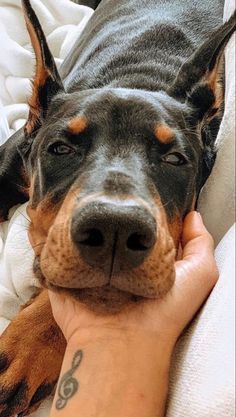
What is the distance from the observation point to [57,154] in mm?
1763

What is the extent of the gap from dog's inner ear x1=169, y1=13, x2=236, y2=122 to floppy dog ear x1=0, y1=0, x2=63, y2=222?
16.0 inches

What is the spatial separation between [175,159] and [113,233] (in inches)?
22.9

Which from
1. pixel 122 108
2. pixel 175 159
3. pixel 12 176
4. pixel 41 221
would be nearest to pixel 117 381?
pixel 41 221

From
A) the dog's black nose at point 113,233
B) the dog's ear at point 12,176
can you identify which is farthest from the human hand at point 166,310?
the dog's ear at point 12,176

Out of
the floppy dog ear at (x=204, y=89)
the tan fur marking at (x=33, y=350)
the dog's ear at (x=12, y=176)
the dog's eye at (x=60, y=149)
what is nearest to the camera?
the tan fur marking at (x=33, y=350)

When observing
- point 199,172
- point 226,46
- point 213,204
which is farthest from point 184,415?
point 226,46

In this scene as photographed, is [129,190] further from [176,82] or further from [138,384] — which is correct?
[176,82]

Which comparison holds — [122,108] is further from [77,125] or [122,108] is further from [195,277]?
[195,277]

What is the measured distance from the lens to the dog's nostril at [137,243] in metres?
1.25

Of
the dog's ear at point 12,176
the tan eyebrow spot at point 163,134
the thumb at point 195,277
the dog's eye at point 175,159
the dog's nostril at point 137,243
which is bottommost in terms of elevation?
the dog's ear at point 12,176

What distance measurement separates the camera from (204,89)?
1.94 meters

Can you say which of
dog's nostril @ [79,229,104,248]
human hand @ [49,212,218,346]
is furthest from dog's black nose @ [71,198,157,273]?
human hand @ [49,212,218,346]

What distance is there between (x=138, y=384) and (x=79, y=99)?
3.07ft

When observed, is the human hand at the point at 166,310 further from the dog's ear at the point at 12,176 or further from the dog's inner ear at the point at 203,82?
the dog's ear at the point at 12,176
